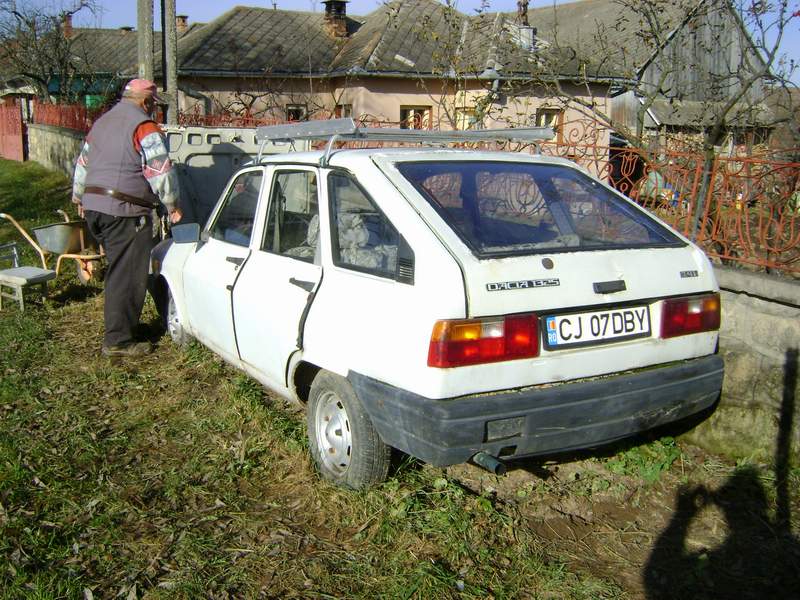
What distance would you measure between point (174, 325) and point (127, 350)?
0.39 meters

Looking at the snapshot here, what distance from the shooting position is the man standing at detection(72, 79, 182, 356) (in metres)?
5.63

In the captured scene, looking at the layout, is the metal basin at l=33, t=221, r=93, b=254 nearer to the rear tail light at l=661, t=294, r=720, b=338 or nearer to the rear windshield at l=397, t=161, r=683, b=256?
the rear windshield at l=397, t=161, r=683, b=256

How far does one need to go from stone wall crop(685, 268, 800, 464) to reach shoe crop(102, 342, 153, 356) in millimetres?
3909

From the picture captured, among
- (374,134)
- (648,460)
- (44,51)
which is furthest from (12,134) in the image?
(648,460)

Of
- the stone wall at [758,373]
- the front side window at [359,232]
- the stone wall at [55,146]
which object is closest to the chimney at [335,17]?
the stone wall at [55,146]

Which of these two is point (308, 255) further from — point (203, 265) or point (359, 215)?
point (203, 265)

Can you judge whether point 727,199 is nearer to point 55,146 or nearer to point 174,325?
point 174,325

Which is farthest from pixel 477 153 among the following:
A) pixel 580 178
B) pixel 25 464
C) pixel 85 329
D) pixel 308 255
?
pixel 85 329

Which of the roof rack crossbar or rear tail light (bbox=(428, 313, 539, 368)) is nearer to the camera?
rear tail light (bbox=(428, 313, 539, 368))

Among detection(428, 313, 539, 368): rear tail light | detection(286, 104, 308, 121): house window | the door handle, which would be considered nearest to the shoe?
the door handle

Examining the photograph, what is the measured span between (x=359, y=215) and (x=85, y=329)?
395cm

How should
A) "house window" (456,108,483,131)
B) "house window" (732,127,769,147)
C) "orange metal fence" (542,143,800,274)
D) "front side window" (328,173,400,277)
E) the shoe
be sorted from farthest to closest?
"house window" (456,108,483,131)
"house window" (732,127,769,147)
the shoe
"orange metal fence" (542,143,800,274)
"front side window" (328,173,400,277)

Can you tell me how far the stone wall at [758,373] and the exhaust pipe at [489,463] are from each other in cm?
174

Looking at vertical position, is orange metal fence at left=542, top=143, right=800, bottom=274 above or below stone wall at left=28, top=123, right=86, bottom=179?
below
